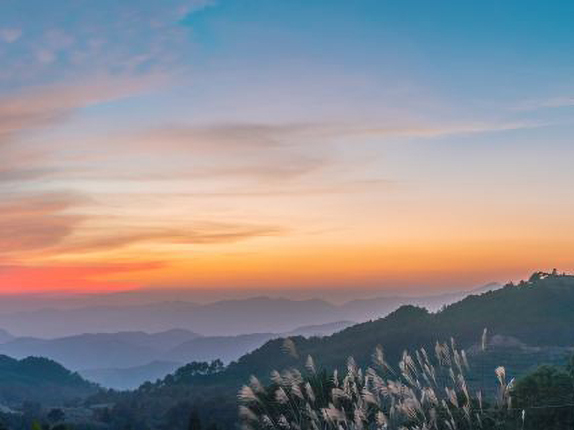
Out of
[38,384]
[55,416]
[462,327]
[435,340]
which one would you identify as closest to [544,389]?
[55,416]

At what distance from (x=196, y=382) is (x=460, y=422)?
94.2 meters

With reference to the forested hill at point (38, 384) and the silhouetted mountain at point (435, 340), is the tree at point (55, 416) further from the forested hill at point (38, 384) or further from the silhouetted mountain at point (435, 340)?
the forested hill at point (38, 384)

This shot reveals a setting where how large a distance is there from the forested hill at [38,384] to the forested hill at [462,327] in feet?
111

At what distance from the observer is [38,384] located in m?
159

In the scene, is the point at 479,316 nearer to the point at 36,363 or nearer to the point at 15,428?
the point at 15,428

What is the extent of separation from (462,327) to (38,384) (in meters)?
83.4

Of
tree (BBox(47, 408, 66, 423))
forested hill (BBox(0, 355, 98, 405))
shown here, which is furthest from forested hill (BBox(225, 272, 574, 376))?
tree (BBox(47, 408, 66, 423))

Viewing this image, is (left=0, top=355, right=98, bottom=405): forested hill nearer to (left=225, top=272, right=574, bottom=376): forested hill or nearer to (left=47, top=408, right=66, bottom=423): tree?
(left=225, top=272, right=574, bottom=376): forested hill

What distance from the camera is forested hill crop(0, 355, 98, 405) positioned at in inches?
5340

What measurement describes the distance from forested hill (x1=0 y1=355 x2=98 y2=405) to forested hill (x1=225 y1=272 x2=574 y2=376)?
33.9m

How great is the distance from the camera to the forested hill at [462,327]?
112 metres

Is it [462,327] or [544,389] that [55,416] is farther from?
[544,389]

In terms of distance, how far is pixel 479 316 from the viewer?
413 feet

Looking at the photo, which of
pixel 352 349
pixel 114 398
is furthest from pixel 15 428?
pixel 352 349
